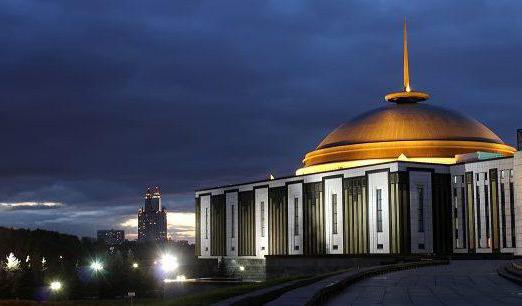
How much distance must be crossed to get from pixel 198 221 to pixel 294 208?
89.5 feet

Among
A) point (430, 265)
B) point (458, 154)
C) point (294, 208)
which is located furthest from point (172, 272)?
point (430, 265)

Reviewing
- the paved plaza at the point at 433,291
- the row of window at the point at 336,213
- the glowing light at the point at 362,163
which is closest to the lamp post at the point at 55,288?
the row of window at the point at 336,213

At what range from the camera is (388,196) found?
86938mm

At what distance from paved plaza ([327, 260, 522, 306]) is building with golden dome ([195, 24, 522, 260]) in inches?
1579

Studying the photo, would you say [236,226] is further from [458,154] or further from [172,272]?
[458,154]

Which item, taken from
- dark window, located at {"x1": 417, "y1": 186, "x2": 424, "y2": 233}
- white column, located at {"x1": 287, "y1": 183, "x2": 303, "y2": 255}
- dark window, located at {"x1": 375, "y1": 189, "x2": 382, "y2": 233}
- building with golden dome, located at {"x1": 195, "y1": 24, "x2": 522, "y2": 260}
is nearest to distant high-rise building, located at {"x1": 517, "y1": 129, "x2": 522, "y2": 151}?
building with golden dome, located at {"x1": 195, "y1": 24, "x2": 522, "y2": 260}

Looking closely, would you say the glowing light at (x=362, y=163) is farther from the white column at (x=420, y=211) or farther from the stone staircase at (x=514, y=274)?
the stone staircase at (x=514, y=274)

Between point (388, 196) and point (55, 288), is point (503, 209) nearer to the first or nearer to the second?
point (388, 196)

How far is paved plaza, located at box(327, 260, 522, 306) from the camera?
94.7 feet

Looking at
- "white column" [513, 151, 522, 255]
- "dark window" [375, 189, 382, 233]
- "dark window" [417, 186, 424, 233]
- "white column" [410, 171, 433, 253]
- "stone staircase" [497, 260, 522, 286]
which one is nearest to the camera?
"stone staircase" [497, 260, 522, 286]

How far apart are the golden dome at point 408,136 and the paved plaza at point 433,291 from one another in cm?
5374

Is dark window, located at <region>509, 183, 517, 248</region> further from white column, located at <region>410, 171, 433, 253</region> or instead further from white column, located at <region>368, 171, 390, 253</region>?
white column, located at <region>368, 171, 390, 253</region>

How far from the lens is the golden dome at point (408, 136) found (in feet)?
323

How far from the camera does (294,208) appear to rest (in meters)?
102
